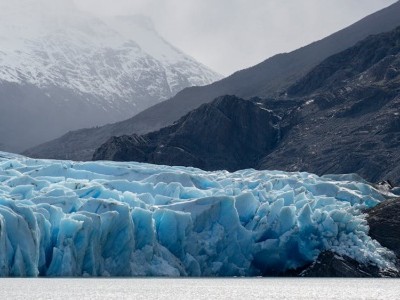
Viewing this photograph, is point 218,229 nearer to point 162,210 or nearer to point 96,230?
point 162,210

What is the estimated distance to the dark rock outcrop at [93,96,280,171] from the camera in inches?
5054

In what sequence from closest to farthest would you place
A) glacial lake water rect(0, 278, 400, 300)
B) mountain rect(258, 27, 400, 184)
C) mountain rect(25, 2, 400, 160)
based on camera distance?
glacial lake water rect(0, 278, 400, 300)
mountain rect(258, 27, 400, 184)
mountain rect(25, 2, 400, 160)

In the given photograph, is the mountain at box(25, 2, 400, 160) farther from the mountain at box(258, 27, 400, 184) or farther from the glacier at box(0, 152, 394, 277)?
the glacier at box(0, 152, 394, 277)

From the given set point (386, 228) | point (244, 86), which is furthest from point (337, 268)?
point (244, 86)

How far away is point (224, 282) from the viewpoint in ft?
161

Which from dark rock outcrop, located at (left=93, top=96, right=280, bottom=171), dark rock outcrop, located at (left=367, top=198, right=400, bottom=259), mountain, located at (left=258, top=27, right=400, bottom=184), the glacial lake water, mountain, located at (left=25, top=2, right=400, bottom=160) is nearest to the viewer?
the glacial lake water

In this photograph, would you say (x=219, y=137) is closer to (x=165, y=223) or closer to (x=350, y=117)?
(x=350, y=117)

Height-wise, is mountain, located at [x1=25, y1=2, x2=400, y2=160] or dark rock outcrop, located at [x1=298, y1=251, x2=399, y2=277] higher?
mountain, located at [x1=25, y1=2, x2=400, y2=160]

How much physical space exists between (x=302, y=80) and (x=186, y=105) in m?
34.6

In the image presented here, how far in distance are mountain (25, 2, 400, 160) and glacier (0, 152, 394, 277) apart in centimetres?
10600

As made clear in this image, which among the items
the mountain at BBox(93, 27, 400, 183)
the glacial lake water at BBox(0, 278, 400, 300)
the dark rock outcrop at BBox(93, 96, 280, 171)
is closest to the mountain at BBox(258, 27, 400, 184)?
the mountain at BBox(93, 27, 400, 183)

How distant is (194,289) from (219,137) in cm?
9189

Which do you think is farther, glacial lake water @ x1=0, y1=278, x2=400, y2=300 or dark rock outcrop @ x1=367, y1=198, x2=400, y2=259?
dark rock outcrop @ x1=367, y1=198, x2=400, y2=259

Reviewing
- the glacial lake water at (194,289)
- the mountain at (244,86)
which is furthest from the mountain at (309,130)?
the glacial lake water at (194,289)
